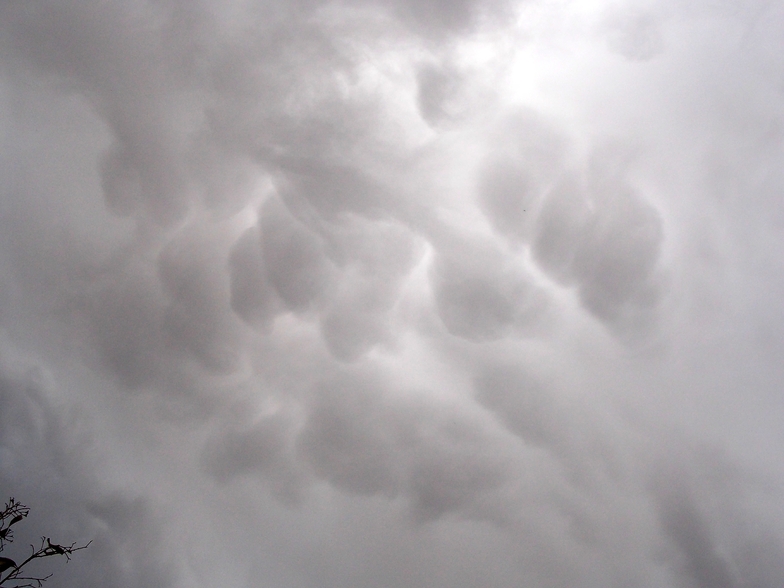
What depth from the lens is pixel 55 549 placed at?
10.9 m

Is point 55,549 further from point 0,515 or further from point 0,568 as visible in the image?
point 0,515

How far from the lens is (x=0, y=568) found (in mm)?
10734

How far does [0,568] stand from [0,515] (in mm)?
1310

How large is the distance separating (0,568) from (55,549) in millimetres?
1203

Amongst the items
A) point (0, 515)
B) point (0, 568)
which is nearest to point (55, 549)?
point (0, 568)

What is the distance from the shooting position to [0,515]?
11.5 metres

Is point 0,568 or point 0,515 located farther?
point 0,515

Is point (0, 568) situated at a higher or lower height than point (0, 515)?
lower

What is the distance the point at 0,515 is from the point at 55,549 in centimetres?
192
